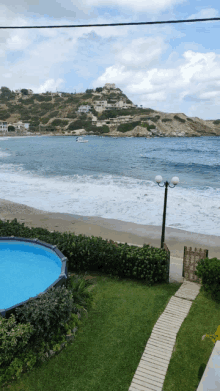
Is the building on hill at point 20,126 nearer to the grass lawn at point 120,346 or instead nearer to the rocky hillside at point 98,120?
the rocky hillside at point 98,120

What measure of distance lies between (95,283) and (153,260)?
6.59 ft

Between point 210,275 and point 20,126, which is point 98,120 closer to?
point 20,126

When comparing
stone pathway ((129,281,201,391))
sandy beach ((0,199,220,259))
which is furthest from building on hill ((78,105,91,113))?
stone pathway ((129,281,201,391))

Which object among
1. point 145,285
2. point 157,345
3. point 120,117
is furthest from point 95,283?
point 120,117

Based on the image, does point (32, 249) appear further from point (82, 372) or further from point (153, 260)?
point (82, 372)

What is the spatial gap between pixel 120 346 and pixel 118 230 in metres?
9.29

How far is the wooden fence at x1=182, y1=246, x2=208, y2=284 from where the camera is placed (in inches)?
367

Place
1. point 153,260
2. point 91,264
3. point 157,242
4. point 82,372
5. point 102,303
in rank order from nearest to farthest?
1. point 82,372
2. point 102,303
3. point 153,260
4. point 91,264
5. point 157,242

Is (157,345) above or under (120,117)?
under

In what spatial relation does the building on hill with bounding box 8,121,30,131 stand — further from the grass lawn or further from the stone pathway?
the stone pathway

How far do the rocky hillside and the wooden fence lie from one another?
456 feet

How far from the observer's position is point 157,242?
14094mm

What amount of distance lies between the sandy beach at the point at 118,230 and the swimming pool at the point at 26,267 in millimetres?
4362

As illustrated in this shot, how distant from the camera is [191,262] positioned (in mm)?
9469
